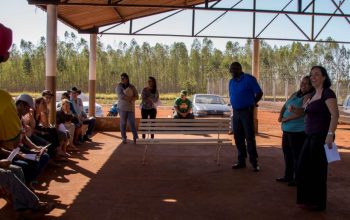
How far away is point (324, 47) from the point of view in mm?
49281

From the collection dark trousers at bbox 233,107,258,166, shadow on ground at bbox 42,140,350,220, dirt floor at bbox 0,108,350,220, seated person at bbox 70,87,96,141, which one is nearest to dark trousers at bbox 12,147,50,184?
dirt floor at bbox 0,108,350,220

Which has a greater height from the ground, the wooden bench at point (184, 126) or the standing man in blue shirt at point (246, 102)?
the standing man in blue shirt at point (246, 102)

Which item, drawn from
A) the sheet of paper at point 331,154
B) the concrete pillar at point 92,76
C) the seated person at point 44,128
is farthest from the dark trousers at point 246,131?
the concrete pillar at point 92,76

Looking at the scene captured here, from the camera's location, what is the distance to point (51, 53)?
884cm

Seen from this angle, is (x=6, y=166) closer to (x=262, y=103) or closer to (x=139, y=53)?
(x=262, y=103)

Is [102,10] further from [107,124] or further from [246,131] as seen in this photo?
[246,131]

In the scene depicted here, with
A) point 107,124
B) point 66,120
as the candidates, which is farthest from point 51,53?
point 107,124

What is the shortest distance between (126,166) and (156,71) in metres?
41.7

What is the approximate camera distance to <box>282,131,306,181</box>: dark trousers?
19.7 feet

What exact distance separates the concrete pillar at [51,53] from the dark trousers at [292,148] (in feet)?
15.4

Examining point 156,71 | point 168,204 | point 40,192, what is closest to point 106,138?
point 40,192

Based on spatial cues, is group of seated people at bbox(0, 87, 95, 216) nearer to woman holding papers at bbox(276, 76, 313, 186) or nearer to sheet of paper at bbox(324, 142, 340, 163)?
sheet of paper at bbox(324, 142, 340, 163)

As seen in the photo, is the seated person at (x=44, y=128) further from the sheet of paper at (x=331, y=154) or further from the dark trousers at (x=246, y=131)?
the sheet of paper at (x=331, y=154)

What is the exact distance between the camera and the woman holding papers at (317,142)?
4.85m
